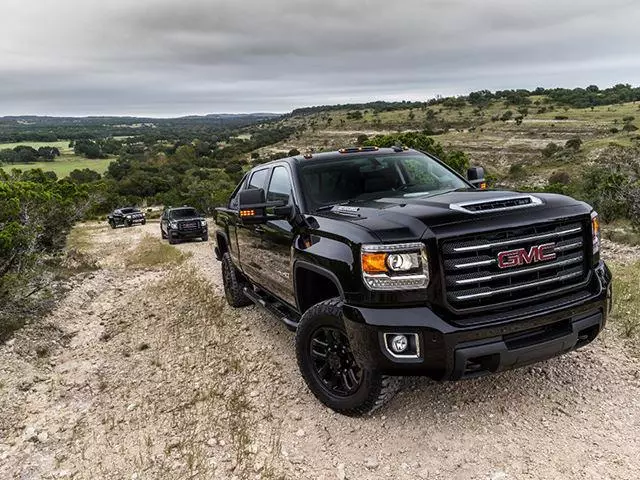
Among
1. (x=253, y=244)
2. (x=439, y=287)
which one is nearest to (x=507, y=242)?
(x=439, y=287)

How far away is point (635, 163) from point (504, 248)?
1944 cm

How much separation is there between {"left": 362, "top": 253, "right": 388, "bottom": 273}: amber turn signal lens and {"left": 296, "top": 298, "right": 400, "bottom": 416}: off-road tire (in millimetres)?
421

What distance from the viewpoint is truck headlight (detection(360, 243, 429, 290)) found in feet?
10.6

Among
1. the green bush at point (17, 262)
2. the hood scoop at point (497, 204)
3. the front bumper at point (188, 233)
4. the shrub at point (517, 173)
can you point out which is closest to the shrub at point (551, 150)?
the shrub at point (517, 173)

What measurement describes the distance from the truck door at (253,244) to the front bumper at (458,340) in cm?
213

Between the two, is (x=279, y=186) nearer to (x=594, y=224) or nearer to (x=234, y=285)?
(x=234, y=285)

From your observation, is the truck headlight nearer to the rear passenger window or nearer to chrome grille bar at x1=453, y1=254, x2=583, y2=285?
chrome grille bar at x1=453, y1=254, x2=583, y2=285

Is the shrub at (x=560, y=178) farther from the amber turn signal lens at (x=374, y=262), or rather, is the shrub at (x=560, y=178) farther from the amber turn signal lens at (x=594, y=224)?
the amber turn signal lens at (x=374, y=262)

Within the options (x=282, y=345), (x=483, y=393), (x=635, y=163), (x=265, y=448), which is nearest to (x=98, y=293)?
(x=282, y=345)

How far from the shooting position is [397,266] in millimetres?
3260

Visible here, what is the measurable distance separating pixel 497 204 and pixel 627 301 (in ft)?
11.3

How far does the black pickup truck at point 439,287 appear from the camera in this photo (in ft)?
10.6

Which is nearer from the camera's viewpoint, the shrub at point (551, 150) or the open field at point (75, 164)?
the shrub at point (551, 150)

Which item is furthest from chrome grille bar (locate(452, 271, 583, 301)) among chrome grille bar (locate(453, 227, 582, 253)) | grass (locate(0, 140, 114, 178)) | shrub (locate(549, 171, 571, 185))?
grass (locate(0, 140, 114, 178))
